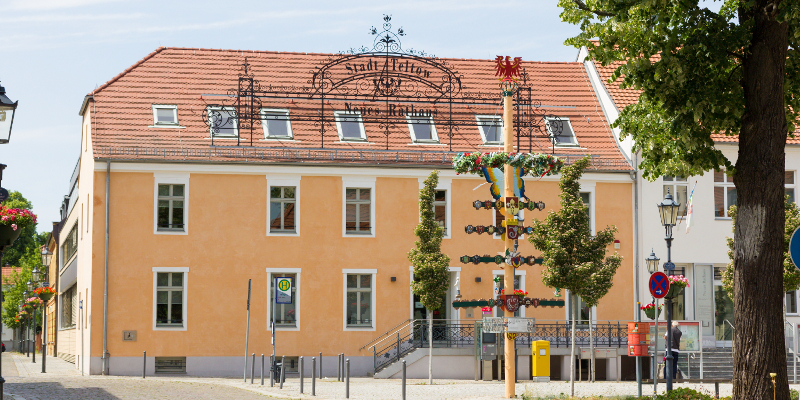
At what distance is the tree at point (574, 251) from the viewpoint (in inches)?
859

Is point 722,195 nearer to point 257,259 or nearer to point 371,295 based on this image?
point 371,295

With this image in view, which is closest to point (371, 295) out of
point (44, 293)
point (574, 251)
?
point (574, 251)

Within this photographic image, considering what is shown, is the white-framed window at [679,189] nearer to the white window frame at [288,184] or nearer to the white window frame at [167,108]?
the white window frame at [288,184]

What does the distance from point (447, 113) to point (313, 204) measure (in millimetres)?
5866

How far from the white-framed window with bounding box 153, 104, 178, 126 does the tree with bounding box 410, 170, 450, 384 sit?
9310 millimetres

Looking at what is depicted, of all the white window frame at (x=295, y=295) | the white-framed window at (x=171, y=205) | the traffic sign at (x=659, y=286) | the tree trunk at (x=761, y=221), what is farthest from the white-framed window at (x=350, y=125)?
the tree trunk at (x=761, y=221)

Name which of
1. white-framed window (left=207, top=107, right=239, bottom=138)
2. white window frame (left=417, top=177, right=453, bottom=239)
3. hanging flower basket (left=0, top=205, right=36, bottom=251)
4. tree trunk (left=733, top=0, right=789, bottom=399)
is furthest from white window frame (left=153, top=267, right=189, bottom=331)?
tree trunk (left=733, top=0, right=789, bottom=399)

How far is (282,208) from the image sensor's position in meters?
29.4

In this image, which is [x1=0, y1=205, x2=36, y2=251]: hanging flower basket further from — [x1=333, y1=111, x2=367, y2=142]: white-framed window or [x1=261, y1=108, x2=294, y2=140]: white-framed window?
[x1=333, y1=111, x2=367, y2=142]: white-framed window

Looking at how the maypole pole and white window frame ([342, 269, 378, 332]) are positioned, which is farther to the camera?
white window frame ([342, 269, 378, 332])

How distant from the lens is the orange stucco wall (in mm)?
28000

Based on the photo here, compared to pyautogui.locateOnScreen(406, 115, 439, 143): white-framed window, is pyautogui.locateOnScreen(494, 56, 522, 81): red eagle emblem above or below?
below

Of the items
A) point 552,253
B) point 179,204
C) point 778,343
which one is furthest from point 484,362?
point 778,343

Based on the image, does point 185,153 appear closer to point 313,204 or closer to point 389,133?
point 313,204
